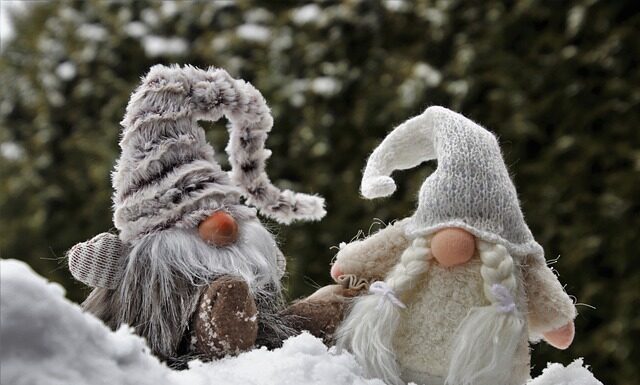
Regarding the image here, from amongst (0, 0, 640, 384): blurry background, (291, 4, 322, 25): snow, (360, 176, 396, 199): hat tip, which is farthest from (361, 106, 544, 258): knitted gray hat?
(291, 4, 322, 25): snow

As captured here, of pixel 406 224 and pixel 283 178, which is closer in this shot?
pixel 406 224

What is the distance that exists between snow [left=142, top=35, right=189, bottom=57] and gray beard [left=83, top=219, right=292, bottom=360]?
1719mm

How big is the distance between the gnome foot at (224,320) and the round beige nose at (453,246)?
237mm

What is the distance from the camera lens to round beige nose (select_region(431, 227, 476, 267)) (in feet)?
3.43

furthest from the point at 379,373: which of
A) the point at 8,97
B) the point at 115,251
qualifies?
the point at 8,97

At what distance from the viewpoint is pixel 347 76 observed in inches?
98.7

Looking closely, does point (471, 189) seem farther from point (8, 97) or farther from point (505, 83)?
point (8, 97)

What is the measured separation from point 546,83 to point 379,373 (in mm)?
1456

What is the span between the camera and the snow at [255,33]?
8.70 ft

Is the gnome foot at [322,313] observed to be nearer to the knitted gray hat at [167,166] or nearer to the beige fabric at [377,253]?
the beige fabric at [377,253]

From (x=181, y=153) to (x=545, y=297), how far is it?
0.50 metres

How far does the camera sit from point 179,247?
1.06 m

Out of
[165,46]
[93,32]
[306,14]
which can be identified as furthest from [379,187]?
[93,32]

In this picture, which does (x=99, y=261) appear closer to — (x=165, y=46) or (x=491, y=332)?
(x=491, y=332)
